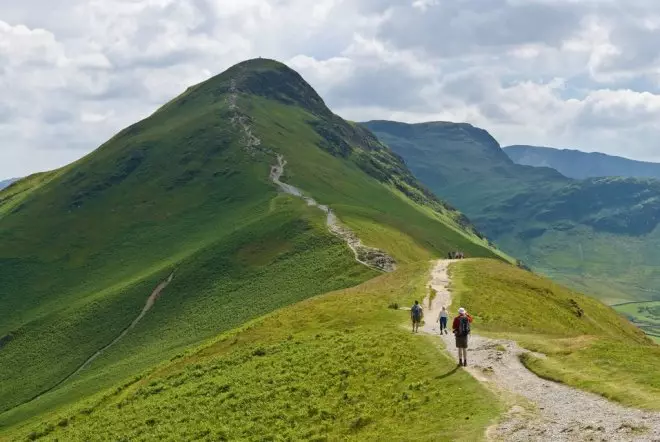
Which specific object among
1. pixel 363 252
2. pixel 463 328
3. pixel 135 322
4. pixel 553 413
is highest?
pixel 363 252

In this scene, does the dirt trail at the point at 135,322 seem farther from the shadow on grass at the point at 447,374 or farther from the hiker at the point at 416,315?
the shadow on grass at the point at 447,374

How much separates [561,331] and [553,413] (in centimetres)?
3477

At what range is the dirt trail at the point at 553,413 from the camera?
86.4ft

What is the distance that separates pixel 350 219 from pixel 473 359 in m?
124

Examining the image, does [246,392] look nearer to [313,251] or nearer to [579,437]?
[579,437]

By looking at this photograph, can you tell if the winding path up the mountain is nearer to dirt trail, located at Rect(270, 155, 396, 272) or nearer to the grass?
dirt trail, located at Rect(270, 155, 396, 272)

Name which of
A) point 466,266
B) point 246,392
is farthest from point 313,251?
point 246,392

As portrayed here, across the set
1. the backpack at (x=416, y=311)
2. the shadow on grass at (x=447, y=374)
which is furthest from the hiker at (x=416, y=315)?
the shadow on grass at (x=447, y=374)

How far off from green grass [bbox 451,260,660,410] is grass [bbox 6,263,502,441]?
6.51 m

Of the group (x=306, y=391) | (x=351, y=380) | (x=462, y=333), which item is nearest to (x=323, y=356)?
(x=306, y=391)

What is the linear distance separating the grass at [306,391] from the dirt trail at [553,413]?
1353mm

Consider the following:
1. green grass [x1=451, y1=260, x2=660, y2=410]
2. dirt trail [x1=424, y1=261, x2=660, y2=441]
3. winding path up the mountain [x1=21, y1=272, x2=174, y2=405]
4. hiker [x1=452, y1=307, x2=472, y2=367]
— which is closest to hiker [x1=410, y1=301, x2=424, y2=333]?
green grass [x1=451, y1=260, x2=660, y2=410]

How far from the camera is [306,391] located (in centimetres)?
4291

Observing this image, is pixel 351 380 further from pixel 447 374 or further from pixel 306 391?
pixel 447 374
